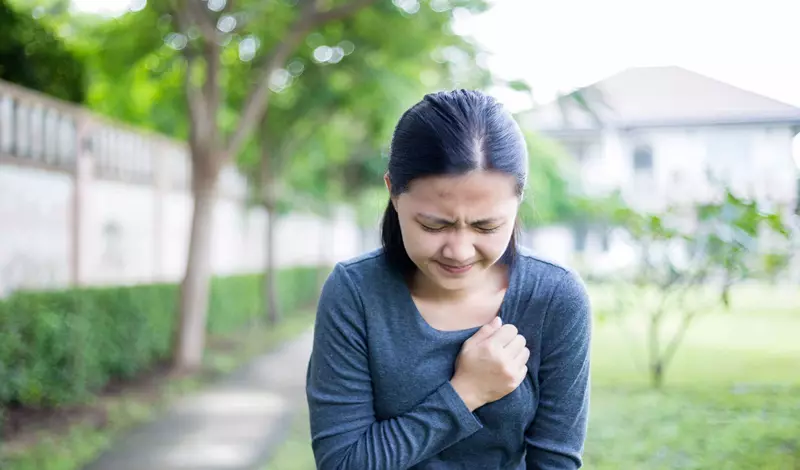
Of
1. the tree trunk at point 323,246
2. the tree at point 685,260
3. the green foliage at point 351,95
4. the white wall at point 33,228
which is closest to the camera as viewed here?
the tree at point 685,260

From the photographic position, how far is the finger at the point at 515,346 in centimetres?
131

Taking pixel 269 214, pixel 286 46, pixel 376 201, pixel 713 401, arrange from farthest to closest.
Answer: pixel 269 214 → pixel 286 46 → pixel 713 401 → pixel 376 201

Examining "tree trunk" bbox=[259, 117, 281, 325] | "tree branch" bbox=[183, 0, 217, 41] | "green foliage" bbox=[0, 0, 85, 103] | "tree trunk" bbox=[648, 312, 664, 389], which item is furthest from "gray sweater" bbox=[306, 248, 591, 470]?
"tree trunk" bbox=[259, 117, 281, 325]

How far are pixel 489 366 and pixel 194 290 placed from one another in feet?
21.4

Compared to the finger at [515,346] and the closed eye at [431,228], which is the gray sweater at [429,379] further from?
the closed eye at [431,228]

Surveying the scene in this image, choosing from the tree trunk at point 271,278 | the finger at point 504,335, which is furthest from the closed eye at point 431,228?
the tree trunk at point 271,278

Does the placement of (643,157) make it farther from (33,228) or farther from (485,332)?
(33,228)

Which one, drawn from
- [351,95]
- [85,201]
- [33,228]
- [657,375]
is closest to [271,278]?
[351,95]

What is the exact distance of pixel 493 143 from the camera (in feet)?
4.12

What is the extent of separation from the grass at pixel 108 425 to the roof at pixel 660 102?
3443 mm

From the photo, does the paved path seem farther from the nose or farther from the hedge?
the nose

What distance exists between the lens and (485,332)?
133 cm

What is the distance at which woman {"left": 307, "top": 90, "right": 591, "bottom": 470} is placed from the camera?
125 cm

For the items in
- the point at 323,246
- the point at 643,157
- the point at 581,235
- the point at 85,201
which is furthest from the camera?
the point at 323,246
